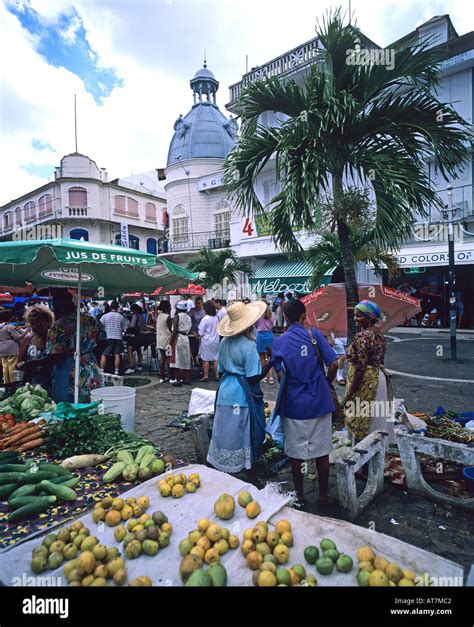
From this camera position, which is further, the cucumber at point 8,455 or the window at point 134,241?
the window at point 134,241

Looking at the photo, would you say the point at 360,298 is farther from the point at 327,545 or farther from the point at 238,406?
the point at 327,545

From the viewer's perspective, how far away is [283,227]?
19.4 ft

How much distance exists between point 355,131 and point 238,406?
424cm

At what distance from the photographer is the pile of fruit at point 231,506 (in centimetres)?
268

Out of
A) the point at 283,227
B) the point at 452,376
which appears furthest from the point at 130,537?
the point at 452,376

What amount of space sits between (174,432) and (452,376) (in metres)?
7.17

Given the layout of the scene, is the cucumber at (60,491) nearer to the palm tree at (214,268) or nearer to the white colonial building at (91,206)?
the palm tree at (214,268)

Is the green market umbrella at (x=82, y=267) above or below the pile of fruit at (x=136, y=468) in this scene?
above

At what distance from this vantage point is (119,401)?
511 cm

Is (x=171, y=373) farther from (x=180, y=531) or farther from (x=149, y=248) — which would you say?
(x=149, y=248)

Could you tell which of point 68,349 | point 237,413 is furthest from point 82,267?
point 237,413

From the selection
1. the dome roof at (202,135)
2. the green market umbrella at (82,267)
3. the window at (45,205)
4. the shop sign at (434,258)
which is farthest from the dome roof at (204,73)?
the green market umbrella at (82,267)

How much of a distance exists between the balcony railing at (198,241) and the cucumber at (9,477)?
79.9 ft

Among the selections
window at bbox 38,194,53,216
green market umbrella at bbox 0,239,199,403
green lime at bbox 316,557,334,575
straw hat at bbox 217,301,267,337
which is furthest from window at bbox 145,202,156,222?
green lime at bbox 316,557,334,575
